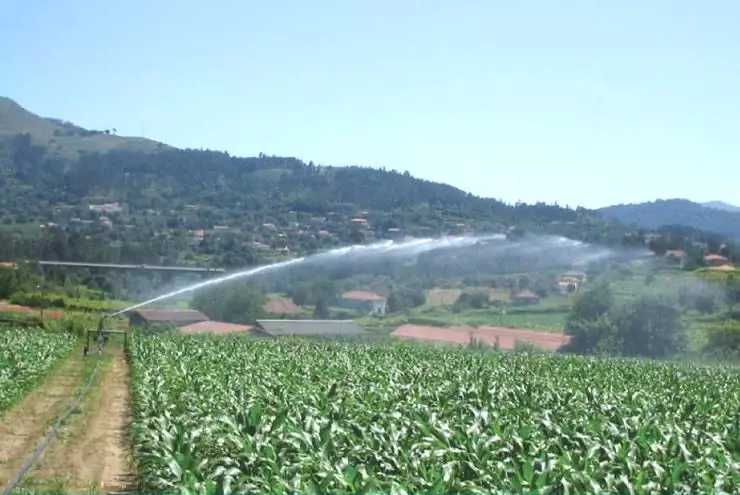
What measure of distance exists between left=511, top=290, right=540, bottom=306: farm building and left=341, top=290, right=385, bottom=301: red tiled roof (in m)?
12.7

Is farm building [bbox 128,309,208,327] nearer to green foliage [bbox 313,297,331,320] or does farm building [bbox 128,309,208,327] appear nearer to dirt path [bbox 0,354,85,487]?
green foliage [bbox 313,297,331,320]

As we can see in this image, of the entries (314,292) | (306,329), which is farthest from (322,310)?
(306,329)

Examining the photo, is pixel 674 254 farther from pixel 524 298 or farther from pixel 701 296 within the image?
pixel 524 298

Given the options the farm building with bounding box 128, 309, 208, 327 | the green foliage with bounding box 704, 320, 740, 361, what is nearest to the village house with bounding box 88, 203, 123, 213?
the farm building with bounding box 128, 309, 208, 327

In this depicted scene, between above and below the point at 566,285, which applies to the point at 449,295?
below

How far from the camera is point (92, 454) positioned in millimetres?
17969

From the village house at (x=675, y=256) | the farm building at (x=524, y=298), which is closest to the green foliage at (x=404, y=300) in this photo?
the farm building at (x=524, y=298)

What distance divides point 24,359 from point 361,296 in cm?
5303

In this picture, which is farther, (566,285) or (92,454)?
(566,285)

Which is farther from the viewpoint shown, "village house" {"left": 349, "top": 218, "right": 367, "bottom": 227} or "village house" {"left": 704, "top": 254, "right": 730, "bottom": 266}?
"village house" {"left": 349, "top": 218, "right": 367, "bottom": 227}

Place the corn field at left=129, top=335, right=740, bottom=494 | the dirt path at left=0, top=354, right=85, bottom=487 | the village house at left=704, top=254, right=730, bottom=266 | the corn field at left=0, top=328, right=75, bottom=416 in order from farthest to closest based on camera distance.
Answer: the village house at left=704, top=254, right=730, bottom=266 → the corn field at left=0, top=328, right=75, bottom=416 → the dirt path at left=0, top=354, right=85, bottom=487 → the corn field at left=129, top=335, right=740, bottom=494

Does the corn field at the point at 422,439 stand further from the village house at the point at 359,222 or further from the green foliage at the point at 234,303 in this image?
the village house at the point at 359,222

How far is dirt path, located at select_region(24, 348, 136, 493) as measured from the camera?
1476cm

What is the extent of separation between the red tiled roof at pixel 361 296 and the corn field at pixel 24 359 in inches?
1370
